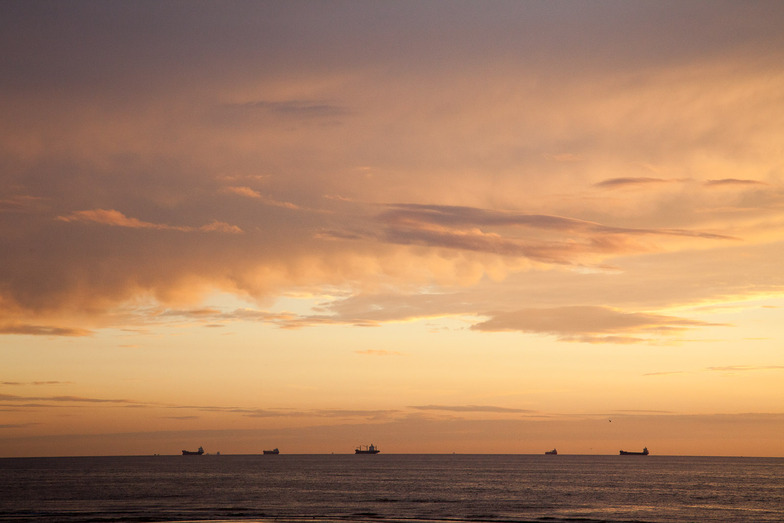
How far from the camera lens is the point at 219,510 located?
120 metres

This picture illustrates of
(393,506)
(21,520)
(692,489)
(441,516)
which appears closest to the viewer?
(21,520)

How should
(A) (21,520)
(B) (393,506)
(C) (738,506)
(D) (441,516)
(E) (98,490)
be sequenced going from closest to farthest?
1. (A) (21,520)
2. (D) (441,516)
3. (B) (393,506)
4. (C) (738,506)
5. (E) (98,490)

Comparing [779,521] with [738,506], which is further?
[738,506]

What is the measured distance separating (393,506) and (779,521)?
216 ft

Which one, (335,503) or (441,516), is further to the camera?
(335,503)

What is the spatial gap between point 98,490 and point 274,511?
74.4m

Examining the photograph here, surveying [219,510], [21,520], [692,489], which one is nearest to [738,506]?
[692,489]

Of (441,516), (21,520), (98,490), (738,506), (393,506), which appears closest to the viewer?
(21,520)

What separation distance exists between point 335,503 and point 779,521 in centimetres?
7834

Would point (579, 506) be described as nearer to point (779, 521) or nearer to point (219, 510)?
point (779, 521)

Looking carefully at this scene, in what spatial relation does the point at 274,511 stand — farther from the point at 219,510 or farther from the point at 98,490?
the point at 98,490

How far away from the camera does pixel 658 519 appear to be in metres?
117

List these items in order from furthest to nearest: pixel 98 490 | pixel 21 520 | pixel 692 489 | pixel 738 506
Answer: pixel 692 489 → pixel 98 490 → pixel 738 506 → pixel 21 520

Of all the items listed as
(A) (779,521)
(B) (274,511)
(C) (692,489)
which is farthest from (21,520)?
(C) (692,489)
